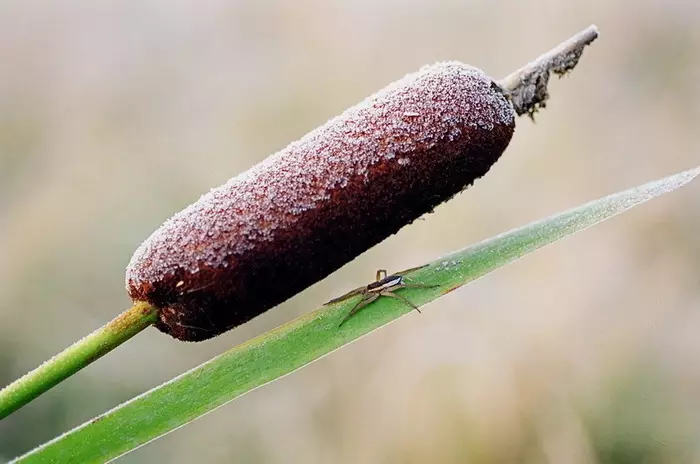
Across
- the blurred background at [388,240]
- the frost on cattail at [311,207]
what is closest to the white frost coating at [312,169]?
the frost on cattail at [311,207]

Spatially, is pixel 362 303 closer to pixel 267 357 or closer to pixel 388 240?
pixel 267 357

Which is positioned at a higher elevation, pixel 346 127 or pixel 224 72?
pixel 224 72

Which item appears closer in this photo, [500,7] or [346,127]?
[346,127]

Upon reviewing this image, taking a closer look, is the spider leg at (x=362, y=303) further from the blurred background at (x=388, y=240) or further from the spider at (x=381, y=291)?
the blurred background at (x=388, y=240)

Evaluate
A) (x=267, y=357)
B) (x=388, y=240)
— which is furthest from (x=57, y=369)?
(x=388, y=240)

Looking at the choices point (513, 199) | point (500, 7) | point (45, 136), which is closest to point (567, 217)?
point (513, 199)

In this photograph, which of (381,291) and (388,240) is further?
(388,240)

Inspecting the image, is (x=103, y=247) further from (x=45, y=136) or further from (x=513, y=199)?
(x=513, y=199)
